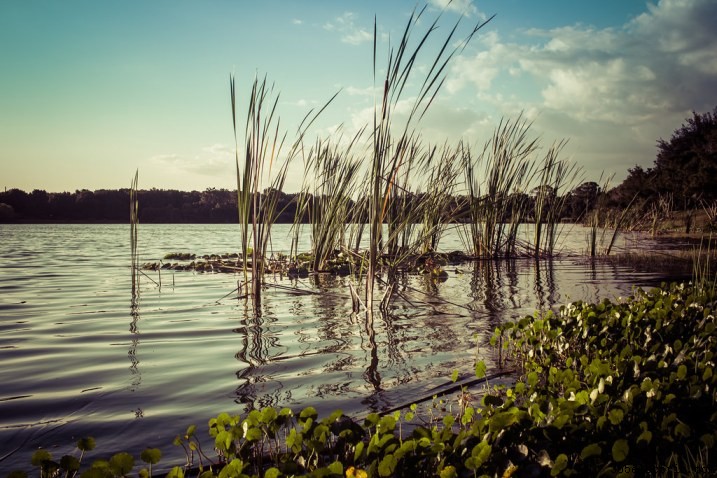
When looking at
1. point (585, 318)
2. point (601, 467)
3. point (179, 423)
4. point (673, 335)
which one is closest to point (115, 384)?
point (179, 423)

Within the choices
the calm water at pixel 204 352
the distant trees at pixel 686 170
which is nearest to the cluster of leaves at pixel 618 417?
the calm water at pixel 204 352

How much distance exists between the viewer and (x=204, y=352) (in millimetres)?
3609

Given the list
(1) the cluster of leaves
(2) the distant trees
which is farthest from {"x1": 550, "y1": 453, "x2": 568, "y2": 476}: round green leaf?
(2) the distant trees

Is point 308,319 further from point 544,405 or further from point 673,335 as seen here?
point 544,405

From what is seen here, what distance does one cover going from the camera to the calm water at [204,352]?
8.05 ft

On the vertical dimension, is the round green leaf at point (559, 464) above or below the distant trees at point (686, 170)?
below

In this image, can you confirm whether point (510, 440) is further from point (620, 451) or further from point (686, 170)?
point (686, 170)

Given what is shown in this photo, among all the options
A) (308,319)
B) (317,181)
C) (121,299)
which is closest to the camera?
(308,319)

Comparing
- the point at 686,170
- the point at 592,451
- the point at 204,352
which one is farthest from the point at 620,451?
the point at 686,170

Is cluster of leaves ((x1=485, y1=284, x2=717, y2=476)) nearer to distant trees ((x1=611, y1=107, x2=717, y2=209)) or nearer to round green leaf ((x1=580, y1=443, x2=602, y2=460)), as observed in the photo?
round green leaf ((x1=580, y1=443, x2=602, y2=460))

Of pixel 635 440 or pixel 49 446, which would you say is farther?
pixel 49 446

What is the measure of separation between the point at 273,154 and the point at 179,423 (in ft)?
10.3

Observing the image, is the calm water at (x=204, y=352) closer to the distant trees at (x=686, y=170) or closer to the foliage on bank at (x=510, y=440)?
the foliage on bank at (x=510, y=440)

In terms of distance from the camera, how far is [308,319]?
4.78 meters
